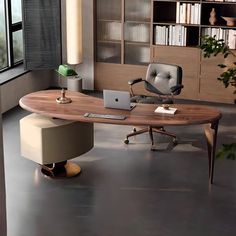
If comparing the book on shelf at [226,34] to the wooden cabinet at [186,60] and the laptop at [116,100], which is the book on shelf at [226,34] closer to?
the wooden cabinet at [186,60]

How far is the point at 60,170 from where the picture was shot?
6.38 m

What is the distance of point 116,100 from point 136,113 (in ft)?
0.88

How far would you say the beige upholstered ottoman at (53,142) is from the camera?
6.07 metres

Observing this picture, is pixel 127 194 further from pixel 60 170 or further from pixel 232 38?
pixel 232 38

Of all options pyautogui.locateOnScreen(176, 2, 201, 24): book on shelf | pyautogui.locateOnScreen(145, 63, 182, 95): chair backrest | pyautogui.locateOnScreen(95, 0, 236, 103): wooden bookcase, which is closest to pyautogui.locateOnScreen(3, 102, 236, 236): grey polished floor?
pyautogui.locateOnScreen(145, 63, 182, 95): chair backrest

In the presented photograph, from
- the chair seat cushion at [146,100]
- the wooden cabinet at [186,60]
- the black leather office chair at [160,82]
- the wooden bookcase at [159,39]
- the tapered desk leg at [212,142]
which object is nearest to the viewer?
the tapered desk leg at [212,142]

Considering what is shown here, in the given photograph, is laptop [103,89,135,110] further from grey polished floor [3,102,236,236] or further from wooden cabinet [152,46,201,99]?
wooden cabinet [152,46,201,99]

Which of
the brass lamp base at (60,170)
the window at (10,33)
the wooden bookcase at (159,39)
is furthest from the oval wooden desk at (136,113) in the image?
the wooden bookcase at (159,39)

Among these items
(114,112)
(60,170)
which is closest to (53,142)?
(60,170)

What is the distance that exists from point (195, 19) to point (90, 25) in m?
1.78

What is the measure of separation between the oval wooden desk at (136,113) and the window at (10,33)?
8.56 ft

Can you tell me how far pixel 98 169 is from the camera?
6.53m

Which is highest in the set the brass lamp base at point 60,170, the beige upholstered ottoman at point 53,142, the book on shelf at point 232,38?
the book on shelf at point 232,38

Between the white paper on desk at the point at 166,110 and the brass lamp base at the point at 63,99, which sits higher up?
the brass lamp base at the point at 63,99
